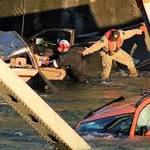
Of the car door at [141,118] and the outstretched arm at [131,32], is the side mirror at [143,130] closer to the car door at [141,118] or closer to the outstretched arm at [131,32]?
the car door at [141,118]

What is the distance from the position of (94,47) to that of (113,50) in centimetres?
70

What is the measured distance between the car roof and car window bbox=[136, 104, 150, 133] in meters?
0.13

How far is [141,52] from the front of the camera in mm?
24047

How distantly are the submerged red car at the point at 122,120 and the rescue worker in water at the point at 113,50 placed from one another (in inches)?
425

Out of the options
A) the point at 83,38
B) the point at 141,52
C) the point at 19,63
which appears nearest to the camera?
the point at 19,63

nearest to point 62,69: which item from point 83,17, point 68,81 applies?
point 68,81

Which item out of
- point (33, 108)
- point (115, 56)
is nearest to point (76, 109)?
point (115, 56)

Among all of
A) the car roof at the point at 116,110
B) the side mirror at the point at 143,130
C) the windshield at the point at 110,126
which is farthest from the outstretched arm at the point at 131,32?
the side mirror at the point at 143,130

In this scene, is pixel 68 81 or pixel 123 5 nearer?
pixel 68 81

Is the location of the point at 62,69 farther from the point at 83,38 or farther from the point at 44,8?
the point at 44,8

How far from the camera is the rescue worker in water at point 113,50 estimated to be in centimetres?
2134

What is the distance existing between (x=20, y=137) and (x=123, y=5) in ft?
62.7

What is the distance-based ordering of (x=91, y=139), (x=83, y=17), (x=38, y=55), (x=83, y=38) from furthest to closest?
(x=83, y=17)
(x=83, y=38)
(x=38, y=55)
(x=91, y=139)

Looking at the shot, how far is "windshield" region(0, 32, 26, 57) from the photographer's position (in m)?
20.6
